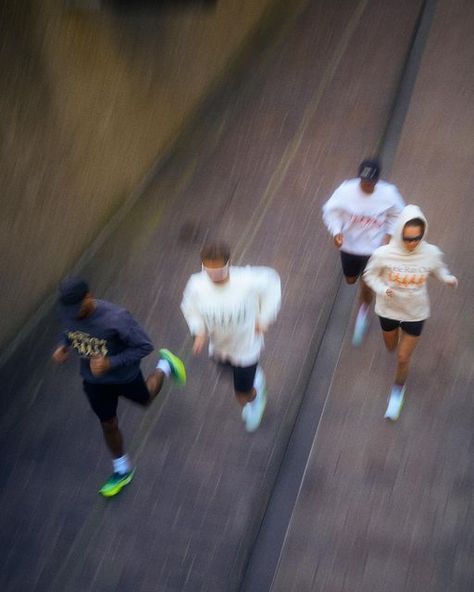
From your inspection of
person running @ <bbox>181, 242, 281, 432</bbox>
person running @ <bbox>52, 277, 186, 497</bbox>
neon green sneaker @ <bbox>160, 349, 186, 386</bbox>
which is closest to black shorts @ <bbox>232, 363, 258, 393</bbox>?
person running @ <bbox>181, 242, 281, 432</bbox>

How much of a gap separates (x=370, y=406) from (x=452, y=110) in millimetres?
4935

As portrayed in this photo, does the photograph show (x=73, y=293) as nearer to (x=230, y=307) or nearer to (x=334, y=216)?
(x=230, y=307)

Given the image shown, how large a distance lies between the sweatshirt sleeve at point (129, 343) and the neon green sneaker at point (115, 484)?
1165 millimetres

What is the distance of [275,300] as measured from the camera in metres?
4.35

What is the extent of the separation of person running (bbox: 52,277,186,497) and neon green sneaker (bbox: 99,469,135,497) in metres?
0.44

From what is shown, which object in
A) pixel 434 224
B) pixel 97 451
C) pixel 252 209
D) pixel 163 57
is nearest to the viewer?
pixel 97 451

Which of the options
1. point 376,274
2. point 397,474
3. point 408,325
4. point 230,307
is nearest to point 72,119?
point 230,307

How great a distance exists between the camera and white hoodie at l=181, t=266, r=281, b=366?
4254mm

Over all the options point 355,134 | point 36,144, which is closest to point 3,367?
point 36,144

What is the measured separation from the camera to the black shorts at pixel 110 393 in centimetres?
442

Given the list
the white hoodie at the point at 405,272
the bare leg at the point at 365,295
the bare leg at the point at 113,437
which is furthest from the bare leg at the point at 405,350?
the bare leg at the point at 113,437

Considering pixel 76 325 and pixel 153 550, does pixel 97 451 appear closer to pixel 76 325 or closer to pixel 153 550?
pixel 153 550

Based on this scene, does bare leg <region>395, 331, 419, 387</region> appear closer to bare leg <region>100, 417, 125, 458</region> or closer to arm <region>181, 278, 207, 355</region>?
arm <region>181, 278, 207, 355</region>

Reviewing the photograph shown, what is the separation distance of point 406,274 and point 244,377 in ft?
4.53
